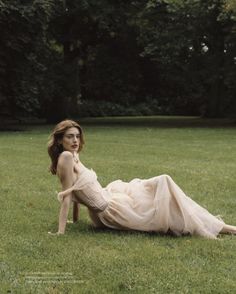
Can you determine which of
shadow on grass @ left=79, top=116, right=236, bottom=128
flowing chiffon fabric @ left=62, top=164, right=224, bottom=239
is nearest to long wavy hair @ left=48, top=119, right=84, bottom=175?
flowing chiffon fabric @ left=62, top=164, right=224, bottom=239

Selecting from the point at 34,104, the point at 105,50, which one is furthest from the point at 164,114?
the point at 34,104

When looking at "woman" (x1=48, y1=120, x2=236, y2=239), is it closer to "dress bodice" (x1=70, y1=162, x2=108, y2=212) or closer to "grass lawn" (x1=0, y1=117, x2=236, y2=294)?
"dress bodice" (x1=70, y1=162, x2=108, y2=212)

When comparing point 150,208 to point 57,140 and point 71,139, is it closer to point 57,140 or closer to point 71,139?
point 71,139

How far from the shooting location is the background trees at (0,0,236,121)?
1091 inches

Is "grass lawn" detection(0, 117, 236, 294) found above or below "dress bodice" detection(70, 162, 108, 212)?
below

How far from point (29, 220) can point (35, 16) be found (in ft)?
67.3

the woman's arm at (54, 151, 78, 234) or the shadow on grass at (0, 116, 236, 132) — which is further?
the shadow on grass at (0, 116, 236, 132)

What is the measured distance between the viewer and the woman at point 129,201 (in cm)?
675

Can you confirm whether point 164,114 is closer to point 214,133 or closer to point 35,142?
point 214,133

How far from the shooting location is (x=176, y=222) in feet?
22.3

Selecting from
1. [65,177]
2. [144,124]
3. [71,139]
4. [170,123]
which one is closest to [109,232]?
[65,177]

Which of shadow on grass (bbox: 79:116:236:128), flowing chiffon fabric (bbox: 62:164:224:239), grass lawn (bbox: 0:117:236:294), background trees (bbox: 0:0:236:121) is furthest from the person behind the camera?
shadow on grass (bbox: 79:116:236:128)

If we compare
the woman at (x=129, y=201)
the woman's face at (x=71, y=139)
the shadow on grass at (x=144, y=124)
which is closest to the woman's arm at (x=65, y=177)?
the woman at (x=129, y=201)

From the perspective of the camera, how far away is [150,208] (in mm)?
6859
